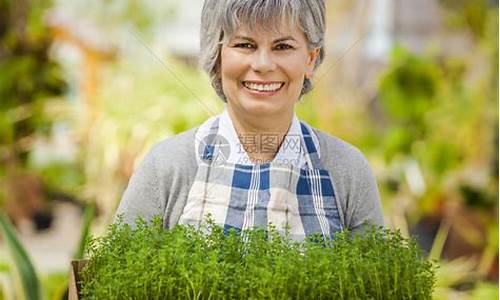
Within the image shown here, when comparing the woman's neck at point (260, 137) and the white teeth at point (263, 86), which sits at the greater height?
the white teeth at point (263, 86)

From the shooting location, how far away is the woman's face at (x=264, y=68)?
1.28 meters

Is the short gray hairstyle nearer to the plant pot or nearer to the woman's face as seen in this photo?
the woman's face

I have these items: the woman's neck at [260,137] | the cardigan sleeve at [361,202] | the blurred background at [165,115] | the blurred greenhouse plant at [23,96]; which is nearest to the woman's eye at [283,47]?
the woman's neck at [260,137]

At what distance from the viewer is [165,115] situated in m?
4.31

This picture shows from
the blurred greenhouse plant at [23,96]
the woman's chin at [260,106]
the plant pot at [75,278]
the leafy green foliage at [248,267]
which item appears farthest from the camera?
the blurred greenhouse plant at [23,96]

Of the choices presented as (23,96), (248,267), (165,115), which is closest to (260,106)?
(248,267)

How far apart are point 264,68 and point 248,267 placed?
31 cm

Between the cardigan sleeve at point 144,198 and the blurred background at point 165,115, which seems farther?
the blurred background at point 165,115

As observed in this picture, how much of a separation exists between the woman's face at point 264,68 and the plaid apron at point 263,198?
3.8 inches

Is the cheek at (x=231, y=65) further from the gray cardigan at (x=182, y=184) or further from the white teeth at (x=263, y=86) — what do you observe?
the gray cardigan at (x=182, y=184)

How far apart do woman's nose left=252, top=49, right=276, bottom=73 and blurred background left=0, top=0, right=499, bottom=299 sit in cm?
263

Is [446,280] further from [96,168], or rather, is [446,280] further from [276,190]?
[276,190]

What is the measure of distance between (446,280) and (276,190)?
253 cm

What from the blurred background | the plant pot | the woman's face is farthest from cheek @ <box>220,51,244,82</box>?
the blurred background
